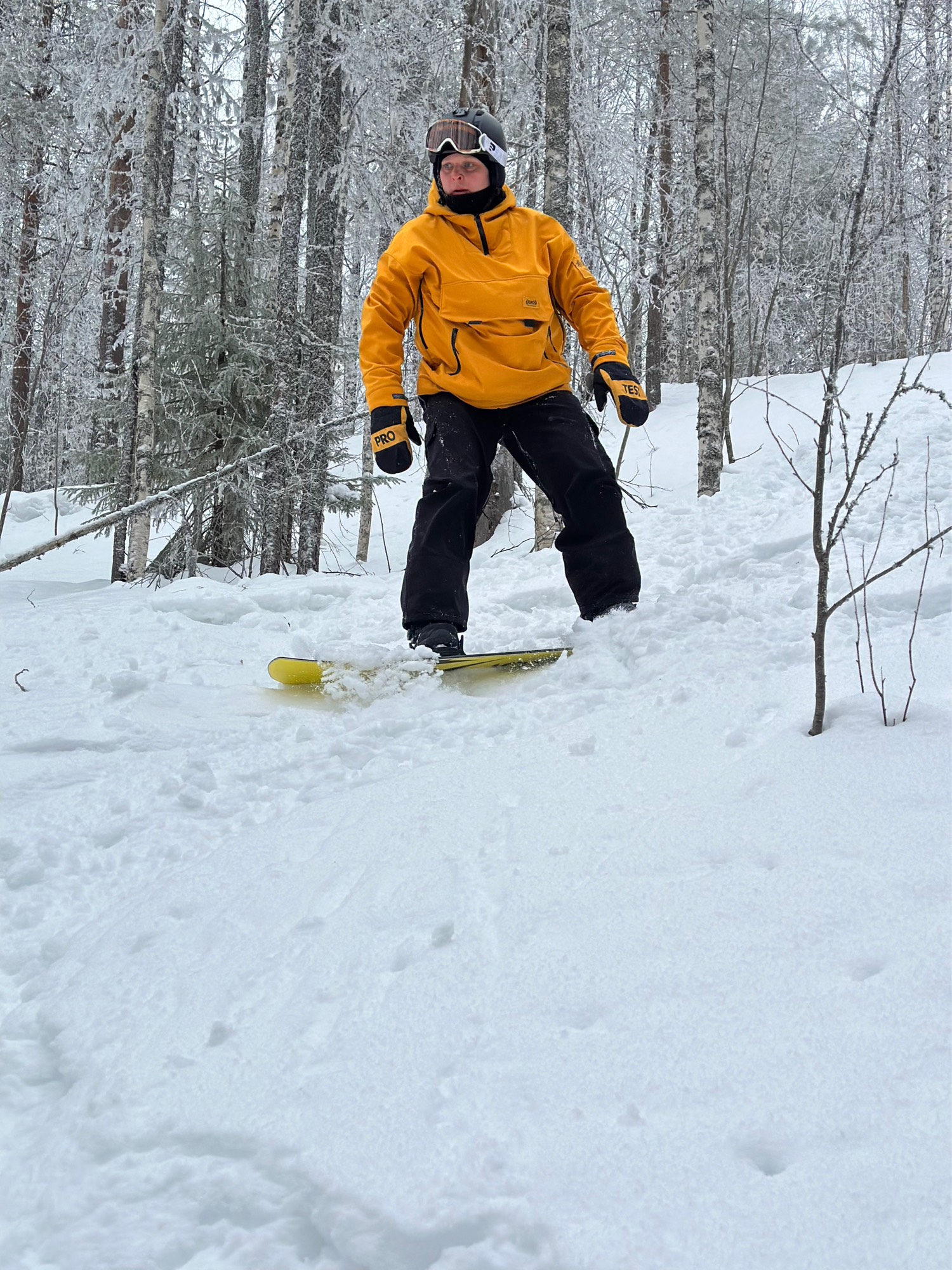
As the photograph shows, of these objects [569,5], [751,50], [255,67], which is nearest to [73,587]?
[569,5]

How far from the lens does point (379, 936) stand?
1.65m

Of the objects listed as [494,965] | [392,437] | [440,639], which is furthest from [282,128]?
[494,965]

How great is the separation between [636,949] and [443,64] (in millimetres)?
9696

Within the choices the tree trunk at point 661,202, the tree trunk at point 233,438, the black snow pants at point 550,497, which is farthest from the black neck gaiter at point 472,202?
the tree trunk at point 661,202

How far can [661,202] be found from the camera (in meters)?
15.5

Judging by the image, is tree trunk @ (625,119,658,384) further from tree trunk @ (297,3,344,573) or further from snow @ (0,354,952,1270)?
snow @ (0,354,952,1270)

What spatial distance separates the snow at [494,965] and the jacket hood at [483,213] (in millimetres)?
1704

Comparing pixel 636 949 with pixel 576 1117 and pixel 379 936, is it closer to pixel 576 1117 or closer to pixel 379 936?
pixel 576 1117

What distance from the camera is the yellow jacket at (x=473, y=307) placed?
11.1 feet

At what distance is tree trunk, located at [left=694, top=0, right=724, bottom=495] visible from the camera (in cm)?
707

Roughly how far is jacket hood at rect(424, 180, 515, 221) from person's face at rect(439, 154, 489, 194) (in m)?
0.06

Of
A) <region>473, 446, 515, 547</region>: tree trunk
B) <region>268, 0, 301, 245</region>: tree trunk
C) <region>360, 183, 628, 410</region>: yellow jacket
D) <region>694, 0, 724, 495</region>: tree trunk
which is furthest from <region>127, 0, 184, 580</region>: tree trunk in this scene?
<region>694, 0, 724, 495</region>: tree trunk

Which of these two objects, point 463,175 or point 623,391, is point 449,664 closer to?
point 623,391

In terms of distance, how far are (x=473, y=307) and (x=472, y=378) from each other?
0.26 metres
